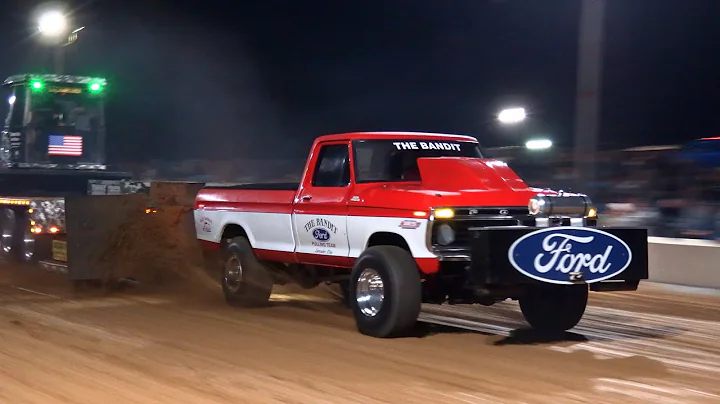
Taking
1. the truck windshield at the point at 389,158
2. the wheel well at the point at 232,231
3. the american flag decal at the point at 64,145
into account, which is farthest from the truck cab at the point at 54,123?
the truck windshield at the point at 389,158

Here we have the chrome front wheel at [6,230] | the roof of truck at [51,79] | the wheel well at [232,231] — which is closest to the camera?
the wheel well at [232,231]

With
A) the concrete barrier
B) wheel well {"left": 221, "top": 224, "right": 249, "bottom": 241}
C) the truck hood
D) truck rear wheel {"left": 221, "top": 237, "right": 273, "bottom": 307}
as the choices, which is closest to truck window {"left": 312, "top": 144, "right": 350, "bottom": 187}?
the truck hood

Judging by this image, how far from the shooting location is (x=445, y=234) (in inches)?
331

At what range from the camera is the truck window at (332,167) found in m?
9.72

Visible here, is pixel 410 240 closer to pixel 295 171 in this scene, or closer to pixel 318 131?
pixel 295 171

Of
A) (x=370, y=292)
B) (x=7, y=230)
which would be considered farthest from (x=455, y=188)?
(x=7, y=230)

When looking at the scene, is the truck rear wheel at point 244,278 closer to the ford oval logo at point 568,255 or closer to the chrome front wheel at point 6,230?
the ford oval logo at point 568,255

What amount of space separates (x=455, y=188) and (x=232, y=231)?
3.41 metres

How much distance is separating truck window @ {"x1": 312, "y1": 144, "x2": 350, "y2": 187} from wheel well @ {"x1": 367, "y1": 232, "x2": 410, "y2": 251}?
2.49 feet

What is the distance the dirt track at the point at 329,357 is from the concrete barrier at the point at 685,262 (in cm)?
167

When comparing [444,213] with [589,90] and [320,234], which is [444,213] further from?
[589,90]

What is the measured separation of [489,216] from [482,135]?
30577mm

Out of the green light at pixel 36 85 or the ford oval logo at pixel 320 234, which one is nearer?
the ford oval logo at pixel 320 234

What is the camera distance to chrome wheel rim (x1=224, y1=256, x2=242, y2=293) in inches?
435
